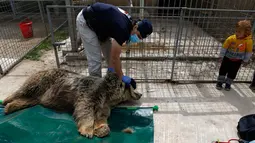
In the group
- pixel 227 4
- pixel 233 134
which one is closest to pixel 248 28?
pixel 233 134

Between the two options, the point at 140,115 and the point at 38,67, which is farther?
the point at 38,67

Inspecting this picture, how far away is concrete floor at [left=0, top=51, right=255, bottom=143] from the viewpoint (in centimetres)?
286

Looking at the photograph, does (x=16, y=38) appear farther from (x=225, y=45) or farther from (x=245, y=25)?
(x=245, y=25)

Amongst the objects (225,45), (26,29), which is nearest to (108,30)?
(225,45)

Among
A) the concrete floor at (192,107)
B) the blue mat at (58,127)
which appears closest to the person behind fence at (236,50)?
the concrete floor at (192,107)

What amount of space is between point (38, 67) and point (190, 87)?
11.4 ft

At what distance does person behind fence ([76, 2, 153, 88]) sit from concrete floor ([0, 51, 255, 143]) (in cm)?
74

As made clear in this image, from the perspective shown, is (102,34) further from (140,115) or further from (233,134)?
(233,134)

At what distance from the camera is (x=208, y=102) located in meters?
3.57

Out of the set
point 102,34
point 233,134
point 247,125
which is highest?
point 102,34

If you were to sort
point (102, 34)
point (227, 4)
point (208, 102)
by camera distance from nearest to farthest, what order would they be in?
1. point (102, 34)
2. point (208, 102)
3. point (227, 4)

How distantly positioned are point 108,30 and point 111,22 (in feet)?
0.53

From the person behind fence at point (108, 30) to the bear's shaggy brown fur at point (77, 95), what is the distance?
9.8 inches

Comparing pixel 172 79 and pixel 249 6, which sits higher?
pixel 249 6
